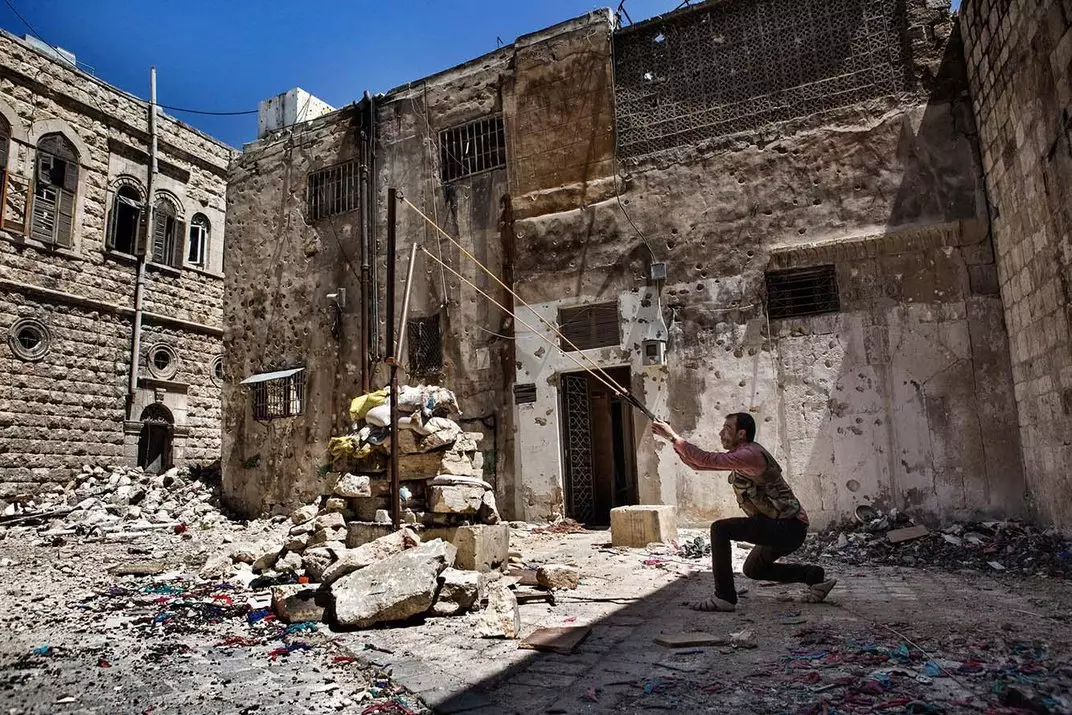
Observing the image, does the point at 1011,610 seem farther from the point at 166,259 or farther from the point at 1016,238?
the point at 166,259

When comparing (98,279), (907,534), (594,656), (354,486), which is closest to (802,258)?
(907,534)

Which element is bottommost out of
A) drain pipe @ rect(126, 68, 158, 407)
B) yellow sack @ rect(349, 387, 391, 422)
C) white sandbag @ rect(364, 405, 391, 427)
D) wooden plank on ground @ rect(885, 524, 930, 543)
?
wooden plank on ground @ rect(885, 524, 930, 543)

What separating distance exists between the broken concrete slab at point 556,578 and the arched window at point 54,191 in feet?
46.8

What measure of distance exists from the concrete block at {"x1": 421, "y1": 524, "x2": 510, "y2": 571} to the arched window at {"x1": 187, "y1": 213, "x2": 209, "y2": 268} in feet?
48.4

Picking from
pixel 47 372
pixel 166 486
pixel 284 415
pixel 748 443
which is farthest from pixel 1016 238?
pixel 47 372

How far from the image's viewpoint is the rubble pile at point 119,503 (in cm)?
1179

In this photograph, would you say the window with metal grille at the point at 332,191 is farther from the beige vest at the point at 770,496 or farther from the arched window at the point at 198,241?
the beige vest at the point at 770,496

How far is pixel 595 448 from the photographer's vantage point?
1034 cm

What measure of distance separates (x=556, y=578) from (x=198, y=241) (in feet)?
53.5

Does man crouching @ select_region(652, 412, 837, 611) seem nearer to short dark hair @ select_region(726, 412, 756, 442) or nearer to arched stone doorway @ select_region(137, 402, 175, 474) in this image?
short dark hair @ select_region(726, 412, 756, 442)

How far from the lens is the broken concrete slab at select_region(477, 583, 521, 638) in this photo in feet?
13.2

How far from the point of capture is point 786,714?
8.51 ft

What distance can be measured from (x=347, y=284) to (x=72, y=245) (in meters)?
7.30

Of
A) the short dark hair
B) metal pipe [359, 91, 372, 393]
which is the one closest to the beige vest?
the short dark hair
